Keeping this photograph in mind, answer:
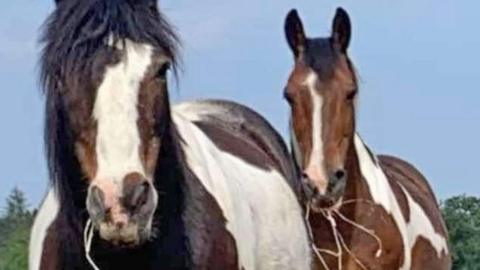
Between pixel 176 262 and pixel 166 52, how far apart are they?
0.83 meters

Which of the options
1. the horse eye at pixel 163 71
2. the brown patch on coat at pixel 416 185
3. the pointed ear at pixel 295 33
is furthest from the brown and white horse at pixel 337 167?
the horse eye at pixel 163 71

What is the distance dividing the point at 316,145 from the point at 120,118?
3905 mm

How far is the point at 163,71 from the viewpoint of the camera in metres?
5.58

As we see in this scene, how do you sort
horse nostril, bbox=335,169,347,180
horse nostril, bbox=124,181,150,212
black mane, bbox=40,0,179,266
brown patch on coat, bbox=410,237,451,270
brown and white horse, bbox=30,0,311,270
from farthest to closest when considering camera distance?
brown patch on coat, bbox=410,237,451,270
horse nostril, bbox=335,169,347,180
black mane, bbox=40,0,179,266
brown and white horse, bbox=30,0,311,270
horse nostril, bbox=124,181,150,212

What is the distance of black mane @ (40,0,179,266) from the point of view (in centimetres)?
547

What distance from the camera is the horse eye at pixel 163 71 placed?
218 inches

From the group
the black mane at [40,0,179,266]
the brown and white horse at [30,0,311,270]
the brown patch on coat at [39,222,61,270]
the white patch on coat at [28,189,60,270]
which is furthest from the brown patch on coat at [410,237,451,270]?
the black mane at [40,0,179,266]

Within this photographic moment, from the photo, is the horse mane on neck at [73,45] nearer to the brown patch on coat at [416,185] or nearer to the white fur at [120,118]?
the white fur at [120,118]

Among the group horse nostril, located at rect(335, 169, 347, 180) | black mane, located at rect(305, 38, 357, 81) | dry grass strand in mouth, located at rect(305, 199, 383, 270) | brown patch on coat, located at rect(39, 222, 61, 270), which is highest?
black mane, located at rect(305, 38, 357, 81)

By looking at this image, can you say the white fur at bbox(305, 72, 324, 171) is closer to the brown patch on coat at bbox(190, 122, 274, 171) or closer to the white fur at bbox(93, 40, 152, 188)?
the brown patch on coat at bbox(190, 122, 274, 171)

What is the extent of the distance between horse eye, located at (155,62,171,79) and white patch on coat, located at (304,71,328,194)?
330cm

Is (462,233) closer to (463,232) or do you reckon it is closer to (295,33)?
(463,232)

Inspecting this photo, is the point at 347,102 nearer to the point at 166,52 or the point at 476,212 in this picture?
the point at 166,52

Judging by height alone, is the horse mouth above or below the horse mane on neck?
below
